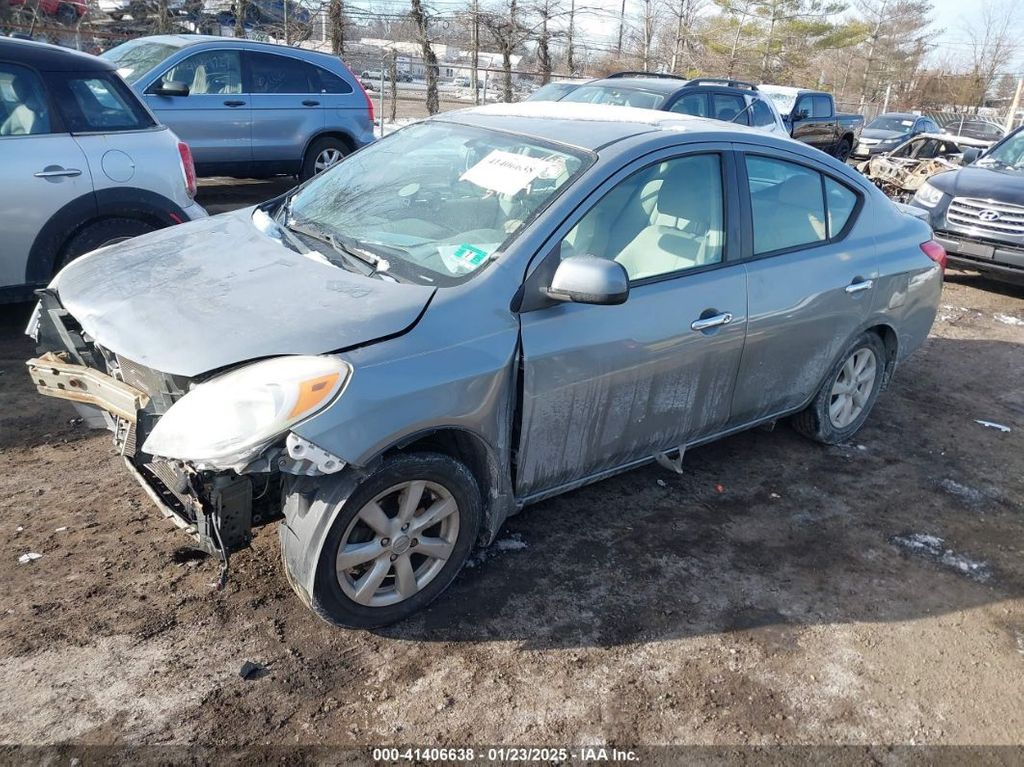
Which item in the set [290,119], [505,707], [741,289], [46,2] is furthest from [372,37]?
[505,707]

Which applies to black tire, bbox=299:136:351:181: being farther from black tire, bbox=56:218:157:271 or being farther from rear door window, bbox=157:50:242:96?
black tire, bbox=56:218:157:271

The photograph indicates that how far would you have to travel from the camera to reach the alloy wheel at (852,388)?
4.75m

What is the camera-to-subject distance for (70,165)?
5.27 metres

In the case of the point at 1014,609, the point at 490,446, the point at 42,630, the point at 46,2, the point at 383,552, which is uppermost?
the point at 46,2

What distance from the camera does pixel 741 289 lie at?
3809 millimetres

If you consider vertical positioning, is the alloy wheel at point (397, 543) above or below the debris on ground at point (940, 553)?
above

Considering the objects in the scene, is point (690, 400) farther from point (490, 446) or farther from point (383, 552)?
point (383, 552)

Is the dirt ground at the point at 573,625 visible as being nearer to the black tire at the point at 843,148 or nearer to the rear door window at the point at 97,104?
the rear door window at the point at 97,104

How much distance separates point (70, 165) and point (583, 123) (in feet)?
11.4

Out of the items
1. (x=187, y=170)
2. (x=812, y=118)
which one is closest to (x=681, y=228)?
(x=187, y=170)

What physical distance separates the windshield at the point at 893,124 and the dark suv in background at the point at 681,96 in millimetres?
12670

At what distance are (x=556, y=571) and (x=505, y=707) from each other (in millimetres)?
811

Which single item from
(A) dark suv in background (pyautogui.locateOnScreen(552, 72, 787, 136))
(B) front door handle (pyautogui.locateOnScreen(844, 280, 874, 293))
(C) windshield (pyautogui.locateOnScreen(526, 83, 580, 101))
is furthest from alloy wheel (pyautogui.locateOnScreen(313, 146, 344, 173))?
(B) front door handle (pyautogui.locateOnScreen(844, 280, 874, 293))

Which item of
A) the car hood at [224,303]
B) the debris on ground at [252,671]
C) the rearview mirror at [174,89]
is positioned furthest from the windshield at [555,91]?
the debris on ground at [252,671]
